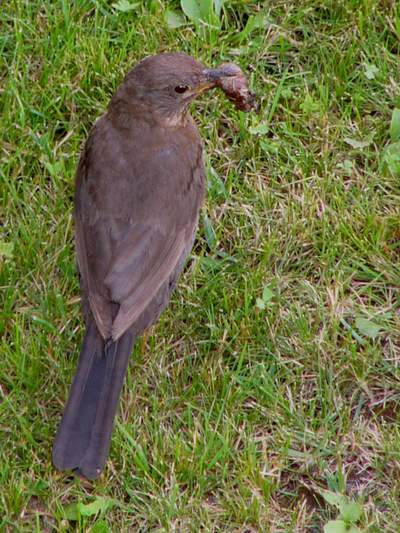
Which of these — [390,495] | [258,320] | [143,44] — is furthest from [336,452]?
[143,44]

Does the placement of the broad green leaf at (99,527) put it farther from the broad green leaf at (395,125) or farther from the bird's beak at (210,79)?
the broad green leaf at (395,125)

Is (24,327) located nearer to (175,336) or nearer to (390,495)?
(175,336)

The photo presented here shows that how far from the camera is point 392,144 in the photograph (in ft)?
20.8

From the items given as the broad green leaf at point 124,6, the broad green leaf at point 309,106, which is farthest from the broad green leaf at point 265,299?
the broad green leaf at point 124,6

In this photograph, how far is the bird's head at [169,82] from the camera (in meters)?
5.83

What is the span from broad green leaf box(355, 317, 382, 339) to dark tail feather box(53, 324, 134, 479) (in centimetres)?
105

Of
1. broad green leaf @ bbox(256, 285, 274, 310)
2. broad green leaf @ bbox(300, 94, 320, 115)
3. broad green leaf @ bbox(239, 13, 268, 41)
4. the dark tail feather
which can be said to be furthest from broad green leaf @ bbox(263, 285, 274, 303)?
broad green leaf @ bbox(239, 13, 268, 41)

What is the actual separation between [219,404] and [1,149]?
168 centimetres

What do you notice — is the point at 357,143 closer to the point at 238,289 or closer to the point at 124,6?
the point at 238,289

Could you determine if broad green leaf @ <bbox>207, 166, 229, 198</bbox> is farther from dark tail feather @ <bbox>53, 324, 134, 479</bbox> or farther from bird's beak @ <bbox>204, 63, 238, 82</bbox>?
dark tail feather @ <bbox>53, 324, 134, 479</bbox>

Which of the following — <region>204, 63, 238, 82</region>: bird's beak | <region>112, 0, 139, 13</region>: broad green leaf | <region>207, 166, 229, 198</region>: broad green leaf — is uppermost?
<region>204, 63, 238, 82</region>: bird's beak

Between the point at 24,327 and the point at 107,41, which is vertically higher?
the point at 107,41

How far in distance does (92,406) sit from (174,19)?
2222 millimetres

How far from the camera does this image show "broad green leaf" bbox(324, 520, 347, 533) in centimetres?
525
